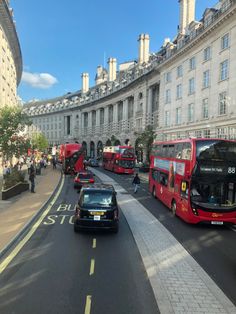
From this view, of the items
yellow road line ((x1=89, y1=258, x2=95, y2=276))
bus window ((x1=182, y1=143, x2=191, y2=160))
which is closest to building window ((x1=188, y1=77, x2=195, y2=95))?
bus window ((x1=182, y1=143, x2=191, y2=160))

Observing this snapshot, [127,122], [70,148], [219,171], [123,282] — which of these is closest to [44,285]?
[123,282]

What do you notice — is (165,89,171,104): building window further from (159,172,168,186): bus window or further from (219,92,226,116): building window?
(159,172,168,186): bus window

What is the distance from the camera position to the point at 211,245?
11.9 metres

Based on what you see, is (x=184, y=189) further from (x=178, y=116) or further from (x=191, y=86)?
(x=178, y=116)

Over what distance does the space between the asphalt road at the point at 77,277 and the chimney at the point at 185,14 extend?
149ft

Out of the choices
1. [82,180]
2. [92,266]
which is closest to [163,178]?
[82,180]

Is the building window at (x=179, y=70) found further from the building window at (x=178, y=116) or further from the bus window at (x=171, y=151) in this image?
the bus window at (x=171, y=151)

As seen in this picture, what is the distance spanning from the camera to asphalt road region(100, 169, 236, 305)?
8.63 m

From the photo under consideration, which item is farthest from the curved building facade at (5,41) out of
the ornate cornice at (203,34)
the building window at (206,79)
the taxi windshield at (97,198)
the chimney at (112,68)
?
the chimney at (112,68)

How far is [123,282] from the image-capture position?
8.00 metres

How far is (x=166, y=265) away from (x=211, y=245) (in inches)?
128

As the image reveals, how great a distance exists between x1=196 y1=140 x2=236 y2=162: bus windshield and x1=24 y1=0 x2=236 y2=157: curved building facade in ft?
69.5

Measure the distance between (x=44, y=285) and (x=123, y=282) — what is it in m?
1.91

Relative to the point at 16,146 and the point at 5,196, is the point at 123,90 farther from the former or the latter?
the point at 5,196
